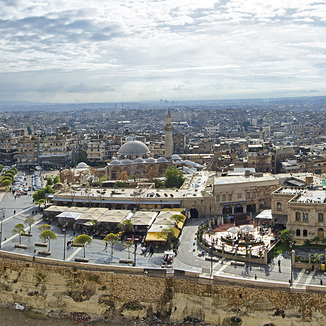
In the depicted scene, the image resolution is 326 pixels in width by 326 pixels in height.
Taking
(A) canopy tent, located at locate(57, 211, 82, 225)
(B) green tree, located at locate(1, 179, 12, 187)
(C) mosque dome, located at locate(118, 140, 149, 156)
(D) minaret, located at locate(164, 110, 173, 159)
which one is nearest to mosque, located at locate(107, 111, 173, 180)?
(D) minaret, located at locate(164, 110, 173, 159)

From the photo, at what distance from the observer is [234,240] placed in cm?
2936

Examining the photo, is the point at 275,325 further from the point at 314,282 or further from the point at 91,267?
the point at 91,267

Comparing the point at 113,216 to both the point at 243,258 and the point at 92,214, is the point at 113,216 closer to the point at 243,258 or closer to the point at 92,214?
the point at 92,214

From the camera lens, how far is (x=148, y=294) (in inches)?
974

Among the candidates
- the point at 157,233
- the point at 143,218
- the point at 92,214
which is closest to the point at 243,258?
the point at 157,233

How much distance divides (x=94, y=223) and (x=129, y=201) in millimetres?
5446

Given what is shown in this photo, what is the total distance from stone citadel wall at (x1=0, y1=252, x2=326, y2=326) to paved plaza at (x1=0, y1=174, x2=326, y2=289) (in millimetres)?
823

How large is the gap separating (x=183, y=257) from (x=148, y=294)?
11.2 feet

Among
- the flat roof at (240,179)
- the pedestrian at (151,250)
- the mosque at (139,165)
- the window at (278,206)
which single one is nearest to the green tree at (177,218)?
the pedestrian at (151,250)

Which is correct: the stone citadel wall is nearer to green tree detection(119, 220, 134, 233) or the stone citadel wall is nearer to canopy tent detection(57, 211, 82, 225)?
green tree detection(119, 220, 134, 233)

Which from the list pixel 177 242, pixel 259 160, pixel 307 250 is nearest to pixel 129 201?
pixel 177 242

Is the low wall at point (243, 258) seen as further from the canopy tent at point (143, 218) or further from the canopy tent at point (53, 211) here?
the canopy tent at point (53, 211)

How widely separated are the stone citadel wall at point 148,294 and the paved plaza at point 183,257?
0.82 metres

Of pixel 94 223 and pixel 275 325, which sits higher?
pixel 94 223
